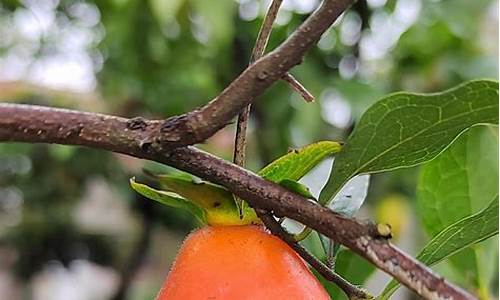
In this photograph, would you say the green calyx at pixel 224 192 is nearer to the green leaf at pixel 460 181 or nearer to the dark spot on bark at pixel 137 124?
the dark spot on bark at pixel 137 124

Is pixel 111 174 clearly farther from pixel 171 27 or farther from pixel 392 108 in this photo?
pixel 392 108

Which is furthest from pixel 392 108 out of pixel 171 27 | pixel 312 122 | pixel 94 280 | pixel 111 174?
pixel 94 280

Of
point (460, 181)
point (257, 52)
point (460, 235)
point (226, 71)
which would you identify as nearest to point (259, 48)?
point (257, 52)

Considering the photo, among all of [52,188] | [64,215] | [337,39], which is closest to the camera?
[337,39]

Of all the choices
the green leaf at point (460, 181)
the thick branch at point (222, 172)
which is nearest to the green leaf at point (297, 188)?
the thick branch at point (222, 172)

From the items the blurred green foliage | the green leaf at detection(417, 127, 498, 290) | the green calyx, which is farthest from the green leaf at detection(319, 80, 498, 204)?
the blurred green foliage

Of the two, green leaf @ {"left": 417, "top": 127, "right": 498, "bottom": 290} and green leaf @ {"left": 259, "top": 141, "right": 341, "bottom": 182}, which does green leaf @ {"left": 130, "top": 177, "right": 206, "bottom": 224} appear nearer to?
green leaf @ {"left": 259, "top": 141, "right": 341, "bottom": 182}
